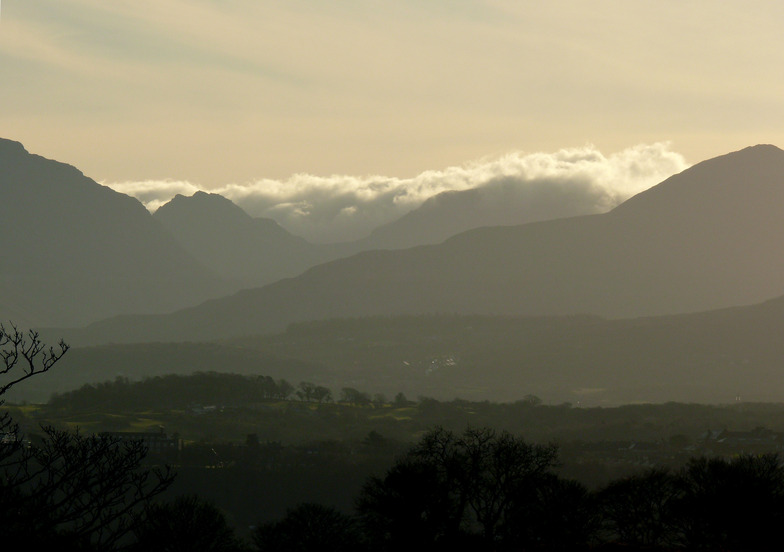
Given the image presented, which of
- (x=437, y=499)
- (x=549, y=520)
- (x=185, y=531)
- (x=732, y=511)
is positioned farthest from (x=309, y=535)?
(x=732, y=511)

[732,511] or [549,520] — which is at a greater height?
[549,520]

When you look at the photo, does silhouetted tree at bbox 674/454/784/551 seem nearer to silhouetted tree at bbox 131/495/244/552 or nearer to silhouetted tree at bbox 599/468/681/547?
silhouetted tree at bbox 599/468/681/547

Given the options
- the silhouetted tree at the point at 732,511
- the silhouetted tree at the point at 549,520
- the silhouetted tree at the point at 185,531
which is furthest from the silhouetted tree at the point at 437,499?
the silhouetted tree at the point at 732,511

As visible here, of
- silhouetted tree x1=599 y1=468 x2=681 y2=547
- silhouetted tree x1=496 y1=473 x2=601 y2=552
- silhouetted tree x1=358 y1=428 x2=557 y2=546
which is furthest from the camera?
silhouetted tree x1=599 y1=468 x2=681 y2=547

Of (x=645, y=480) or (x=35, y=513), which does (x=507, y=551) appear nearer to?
(x=645, y=480)

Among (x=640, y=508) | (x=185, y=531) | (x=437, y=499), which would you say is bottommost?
(x=640, y=508)

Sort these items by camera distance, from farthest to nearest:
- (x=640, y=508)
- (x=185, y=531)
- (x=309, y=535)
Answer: (x=640, y=508), (x=309, y=535), (x=185, y=531)

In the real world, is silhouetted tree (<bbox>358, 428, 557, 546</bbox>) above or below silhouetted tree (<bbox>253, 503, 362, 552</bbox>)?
above

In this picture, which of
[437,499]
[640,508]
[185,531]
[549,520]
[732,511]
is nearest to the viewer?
[732,511]

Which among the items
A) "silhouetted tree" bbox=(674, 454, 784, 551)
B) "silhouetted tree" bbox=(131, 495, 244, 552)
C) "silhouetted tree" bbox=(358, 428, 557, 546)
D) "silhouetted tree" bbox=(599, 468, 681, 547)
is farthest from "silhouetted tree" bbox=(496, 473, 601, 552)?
"silhouetted tree" bbox=(131, 495, 244, 552)

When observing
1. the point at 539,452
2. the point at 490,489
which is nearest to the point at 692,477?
the point at 539,452

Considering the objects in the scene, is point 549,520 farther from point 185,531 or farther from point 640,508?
point 185,531

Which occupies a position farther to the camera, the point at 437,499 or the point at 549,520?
the point at 549,520

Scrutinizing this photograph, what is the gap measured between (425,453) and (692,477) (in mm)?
27556
